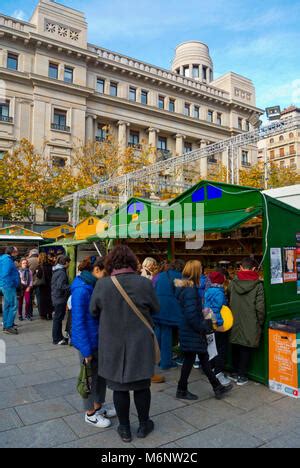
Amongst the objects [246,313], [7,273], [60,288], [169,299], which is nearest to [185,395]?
[246,313]

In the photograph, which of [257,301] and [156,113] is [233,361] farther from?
[156,113]

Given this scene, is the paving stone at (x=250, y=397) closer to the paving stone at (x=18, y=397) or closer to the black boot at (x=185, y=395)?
the black boot at (x=185, y=395)

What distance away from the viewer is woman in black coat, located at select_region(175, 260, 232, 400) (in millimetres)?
4012

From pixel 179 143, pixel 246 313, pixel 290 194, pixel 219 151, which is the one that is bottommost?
pixel 246 313

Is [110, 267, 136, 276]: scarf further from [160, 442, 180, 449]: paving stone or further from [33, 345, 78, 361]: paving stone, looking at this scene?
[33, 345, 78, 361]: paving stone

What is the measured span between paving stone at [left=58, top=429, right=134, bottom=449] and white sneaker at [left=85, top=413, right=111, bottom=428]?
13 cm

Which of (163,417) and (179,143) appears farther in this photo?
(179,143)

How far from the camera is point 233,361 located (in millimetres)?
5133

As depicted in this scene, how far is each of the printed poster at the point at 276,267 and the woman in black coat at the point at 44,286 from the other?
6231mm

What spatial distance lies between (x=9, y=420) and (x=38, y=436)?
1.82 ft

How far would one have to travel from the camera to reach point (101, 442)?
319cm

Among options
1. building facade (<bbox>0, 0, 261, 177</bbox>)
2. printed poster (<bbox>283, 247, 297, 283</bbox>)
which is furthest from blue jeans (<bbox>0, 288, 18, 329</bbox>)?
building facade (<bbox>0, 0, 261, 177</bbox>)

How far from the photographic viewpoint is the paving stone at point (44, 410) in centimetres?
370

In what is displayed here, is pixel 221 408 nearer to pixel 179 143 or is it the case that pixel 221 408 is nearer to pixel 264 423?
pixel 264 423
